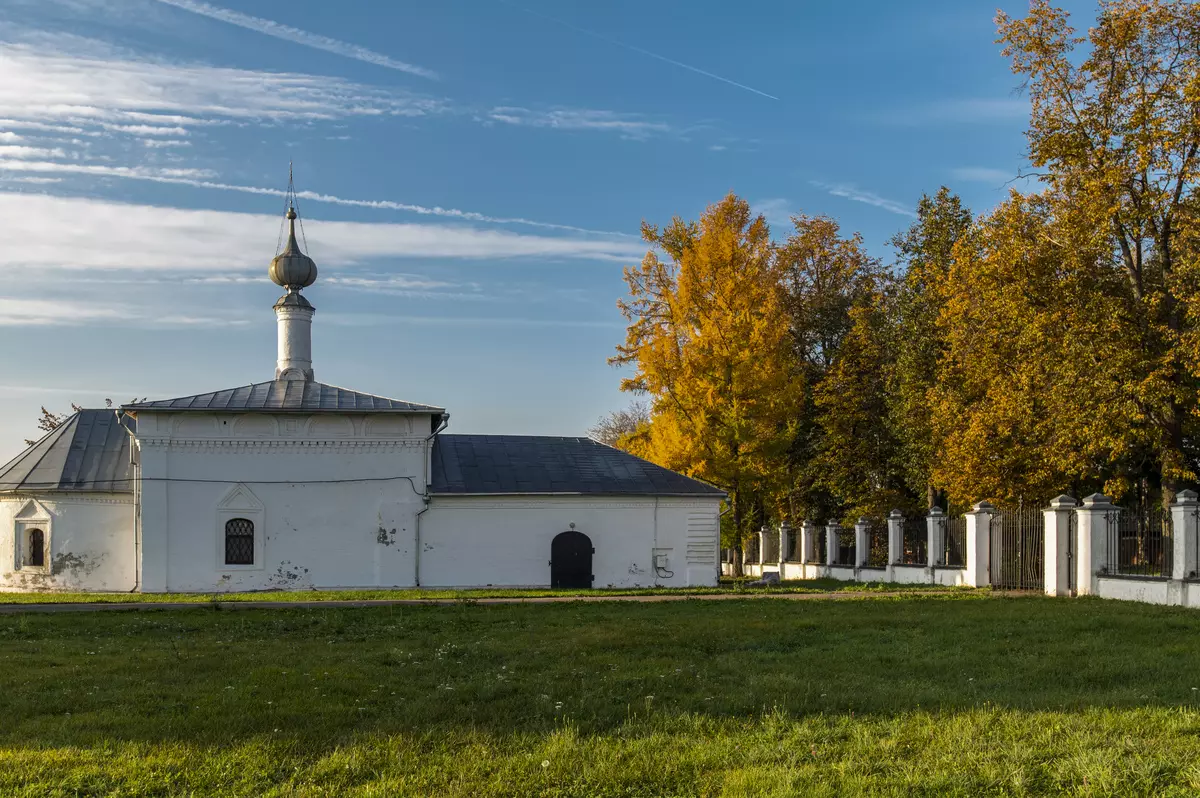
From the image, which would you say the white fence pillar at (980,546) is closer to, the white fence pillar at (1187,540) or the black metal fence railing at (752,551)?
the white fence pillar at (1187,540)

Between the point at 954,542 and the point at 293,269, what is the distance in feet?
57.7

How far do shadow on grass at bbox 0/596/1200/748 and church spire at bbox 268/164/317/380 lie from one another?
14.4m

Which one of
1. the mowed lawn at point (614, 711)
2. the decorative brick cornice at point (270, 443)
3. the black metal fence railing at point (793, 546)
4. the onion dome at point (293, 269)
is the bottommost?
the black metal fence railing at point (793, 546)

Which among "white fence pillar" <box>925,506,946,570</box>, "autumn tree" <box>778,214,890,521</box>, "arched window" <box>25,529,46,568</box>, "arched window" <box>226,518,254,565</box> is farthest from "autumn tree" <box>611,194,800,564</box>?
"arched window" <box>25,529,46,568</box>

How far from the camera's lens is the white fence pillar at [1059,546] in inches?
722

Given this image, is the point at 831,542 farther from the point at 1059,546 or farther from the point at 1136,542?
the point at 1136,542

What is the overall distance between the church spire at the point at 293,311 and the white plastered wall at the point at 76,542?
5405mm

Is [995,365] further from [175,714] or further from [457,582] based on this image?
[175,714]

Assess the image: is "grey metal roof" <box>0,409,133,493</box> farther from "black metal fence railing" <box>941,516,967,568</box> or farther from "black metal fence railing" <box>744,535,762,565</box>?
"black metal fence railing" <box>744,535,762,565</box>

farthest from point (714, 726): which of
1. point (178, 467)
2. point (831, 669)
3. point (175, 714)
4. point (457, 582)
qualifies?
point (178, 467)

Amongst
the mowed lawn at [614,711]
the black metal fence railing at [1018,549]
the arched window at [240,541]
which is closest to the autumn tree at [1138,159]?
the black metal fence railing at [1018,549]

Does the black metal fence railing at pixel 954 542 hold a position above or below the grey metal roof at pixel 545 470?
below

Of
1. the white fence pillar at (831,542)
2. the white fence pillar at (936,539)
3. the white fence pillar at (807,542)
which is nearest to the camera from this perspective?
the white fence pillar at (936,539)

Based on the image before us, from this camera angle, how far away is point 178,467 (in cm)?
2481
